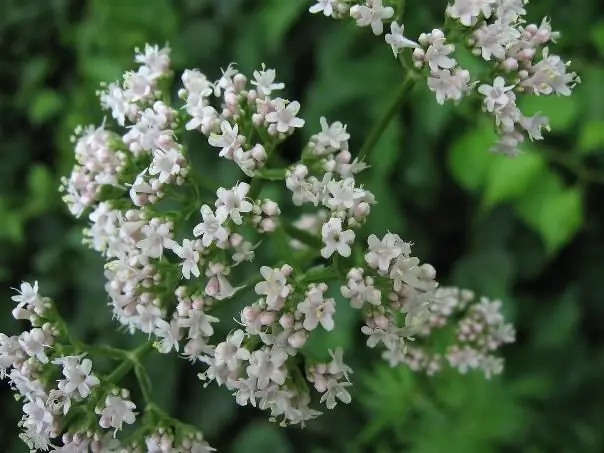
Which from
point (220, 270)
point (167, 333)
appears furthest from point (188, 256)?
point (167, 333)

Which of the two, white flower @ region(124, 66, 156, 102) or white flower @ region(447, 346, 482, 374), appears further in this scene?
white flower @ region(447, 346, 482, 374)

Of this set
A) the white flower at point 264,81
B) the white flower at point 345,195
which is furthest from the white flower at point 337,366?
the white flower at point 264,81

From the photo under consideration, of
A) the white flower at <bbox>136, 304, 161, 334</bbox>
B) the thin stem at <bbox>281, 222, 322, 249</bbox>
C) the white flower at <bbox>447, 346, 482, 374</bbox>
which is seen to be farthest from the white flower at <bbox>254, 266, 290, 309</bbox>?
the white flower at <bbox>447, 346, 482, 374</bbox>

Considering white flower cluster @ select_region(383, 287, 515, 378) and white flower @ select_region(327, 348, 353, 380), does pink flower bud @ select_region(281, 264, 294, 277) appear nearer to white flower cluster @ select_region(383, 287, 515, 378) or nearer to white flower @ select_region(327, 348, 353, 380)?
white flower @ select_region(327, 348, 353, 380)

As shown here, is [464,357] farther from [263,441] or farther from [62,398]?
[263,441]

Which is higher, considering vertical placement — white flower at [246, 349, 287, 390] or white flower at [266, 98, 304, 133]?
white flower at [266, 98, 304, 133]

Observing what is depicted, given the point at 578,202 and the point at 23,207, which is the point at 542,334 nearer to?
the point at 578,202

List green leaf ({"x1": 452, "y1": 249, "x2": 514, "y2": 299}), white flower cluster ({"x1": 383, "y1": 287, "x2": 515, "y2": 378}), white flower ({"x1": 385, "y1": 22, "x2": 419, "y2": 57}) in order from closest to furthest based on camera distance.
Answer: white flower ({"x1": 385, "y1": 22, "x2": 419, "y2": 57}) → white flower cluster ({"x1": 383, "y1": 287, "x2": 515, "y2": 378}) → green leaf ({"x1": 452, "y1": 249, "x2": 514, "y2": 299})
